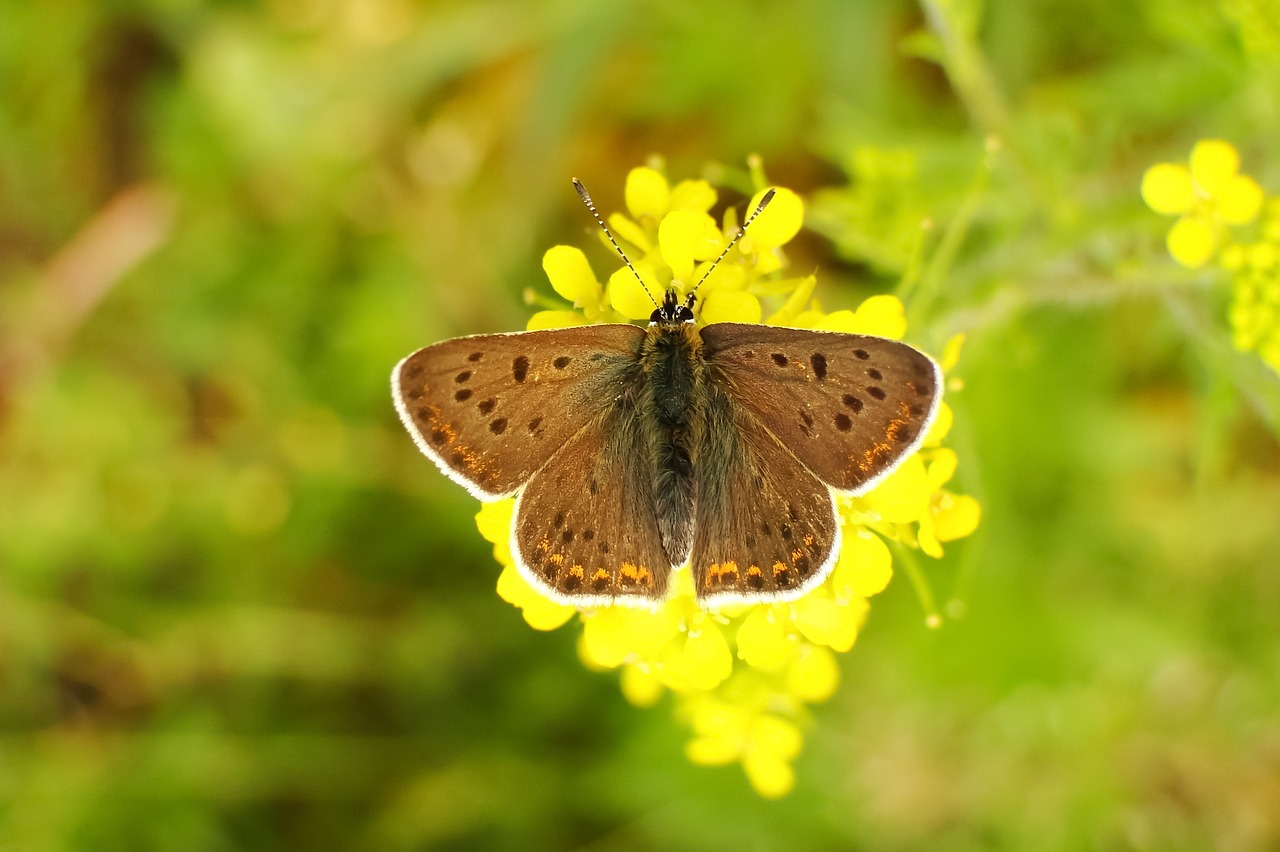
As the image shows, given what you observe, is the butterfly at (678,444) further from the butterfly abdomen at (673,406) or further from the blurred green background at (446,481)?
the blurred green background at (446,481)

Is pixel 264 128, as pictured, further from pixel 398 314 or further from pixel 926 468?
pixel 926 468

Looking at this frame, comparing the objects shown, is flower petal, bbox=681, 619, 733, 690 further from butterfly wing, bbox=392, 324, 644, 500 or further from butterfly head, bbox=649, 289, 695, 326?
Result: butterfly head, bbox=649, 289, 695, 326

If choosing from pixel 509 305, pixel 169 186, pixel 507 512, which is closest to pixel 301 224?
pixel 169 186

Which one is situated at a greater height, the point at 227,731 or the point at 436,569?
the point at 436,569

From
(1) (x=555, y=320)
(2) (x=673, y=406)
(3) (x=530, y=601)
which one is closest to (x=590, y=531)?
(3) (x=530, y=601)

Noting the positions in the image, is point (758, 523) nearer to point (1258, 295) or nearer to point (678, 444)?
A: point (678, 444)

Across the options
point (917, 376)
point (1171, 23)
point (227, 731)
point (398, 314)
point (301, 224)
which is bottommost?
point (917, 376)
